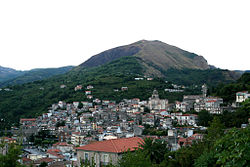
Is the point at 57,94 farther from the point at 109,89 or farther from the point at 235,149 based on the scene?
the point at 235,149

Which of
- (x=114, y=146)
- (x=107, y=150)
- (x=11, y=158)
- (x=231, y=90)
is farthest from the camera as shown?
(x=231, y=90)

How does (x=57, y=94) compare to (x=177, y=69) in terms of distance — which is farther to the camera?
(x=177, y=69)

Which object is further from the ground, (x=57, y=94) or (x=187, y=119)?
(x=57, y=94)

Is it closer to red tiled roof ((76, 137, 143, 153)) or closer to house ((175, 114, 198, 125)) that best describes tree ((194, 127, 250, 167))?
red tiled roof ((76, 137, 143, 153))

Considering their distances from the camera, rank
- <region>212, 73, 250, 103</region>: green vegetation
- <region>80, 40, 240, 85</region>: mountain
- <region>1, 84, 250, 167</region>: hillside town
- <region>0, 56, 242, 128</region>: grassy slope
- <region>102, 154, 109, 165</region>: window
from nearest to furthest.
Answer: <region>102, 154, 109, 165</region>: window, <region>1, 84, 250, 167</region>: hillside town, <region>212, 73, 250, 103</region>: green vegetation, <region>0, 56, 242, 128</region>: grassy slope, <region>80, 40, 240, 85</region>: mountain

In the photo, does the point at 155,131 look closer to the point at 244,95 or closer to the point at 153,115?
the point at 153,115

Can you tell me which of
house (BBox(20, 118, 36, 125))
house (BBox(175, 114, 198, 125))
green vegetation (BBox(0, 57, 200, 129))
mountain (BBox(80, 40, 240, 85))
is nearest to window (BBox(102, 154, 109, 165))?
house (BBox(175, 114, 198, 125))

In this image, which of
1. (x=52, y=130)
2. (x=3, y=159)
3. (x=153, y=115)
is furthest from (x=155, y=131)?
(x=3, y=159)

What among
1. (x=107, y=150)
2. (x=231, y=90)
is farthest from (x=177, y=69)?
(x=107, y=150)

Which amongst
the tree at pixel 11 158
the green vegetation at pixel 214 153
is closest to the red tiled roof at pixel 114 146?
the green vegetation at pixel 214 153
